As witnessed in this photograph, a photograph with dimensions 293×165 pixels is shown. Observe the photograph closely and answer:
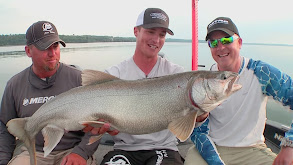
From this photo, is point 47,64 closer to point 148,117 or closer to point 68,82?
point 68,82

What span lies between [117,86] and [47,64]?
1455mm

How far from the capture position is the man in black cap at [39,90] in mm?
3627

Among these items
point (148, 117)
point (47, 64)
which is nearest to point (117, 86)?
point (148, 117)

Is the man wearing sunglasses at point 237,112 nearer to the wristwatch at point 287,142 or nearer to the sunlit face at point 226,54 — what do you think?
the sunlit face at point 226,54

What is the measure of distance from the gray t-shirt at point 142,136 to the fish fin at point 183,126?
2.69 feet

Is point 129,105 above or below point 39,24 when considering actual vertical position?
below

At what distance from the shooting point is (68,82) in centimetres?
378

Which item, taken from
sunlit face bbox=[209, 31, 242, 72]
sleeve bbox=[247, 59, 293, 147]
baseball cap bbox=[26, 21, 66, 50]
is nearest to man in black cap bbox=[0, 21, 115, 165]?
baseball cap bbox=[26, 21, 66, 50]

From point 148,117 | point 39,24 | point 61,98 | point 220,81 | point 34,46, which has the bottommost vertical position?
point 148,117

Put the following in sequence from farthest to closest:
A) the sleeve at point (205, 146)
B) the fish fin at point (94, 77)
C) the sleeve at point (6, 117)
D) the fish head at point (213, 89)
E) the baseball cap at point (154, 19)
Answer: the sleeve at point (6, 117) → the baseball cap at point (154, 19) → the sleeve at point (205, 146) → the fish fin at point (94, 77) → the fish head at point (213, 89)

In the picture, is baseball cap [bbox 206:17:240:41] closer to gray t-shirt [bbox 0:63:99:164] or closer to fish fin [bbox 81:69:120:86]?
fish fin [bbox 81:69:120:86]

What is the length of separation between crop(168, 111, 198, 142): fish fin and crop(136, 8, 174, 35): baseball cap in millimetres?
1532

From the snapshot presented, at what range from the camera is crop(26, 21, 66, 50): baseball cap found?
12.1ft

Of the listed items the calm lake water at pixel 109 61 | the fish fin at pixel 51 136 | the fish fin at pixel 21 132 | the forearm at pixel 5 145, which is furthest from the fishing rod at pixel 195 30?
the forearm at pixel 5 145
